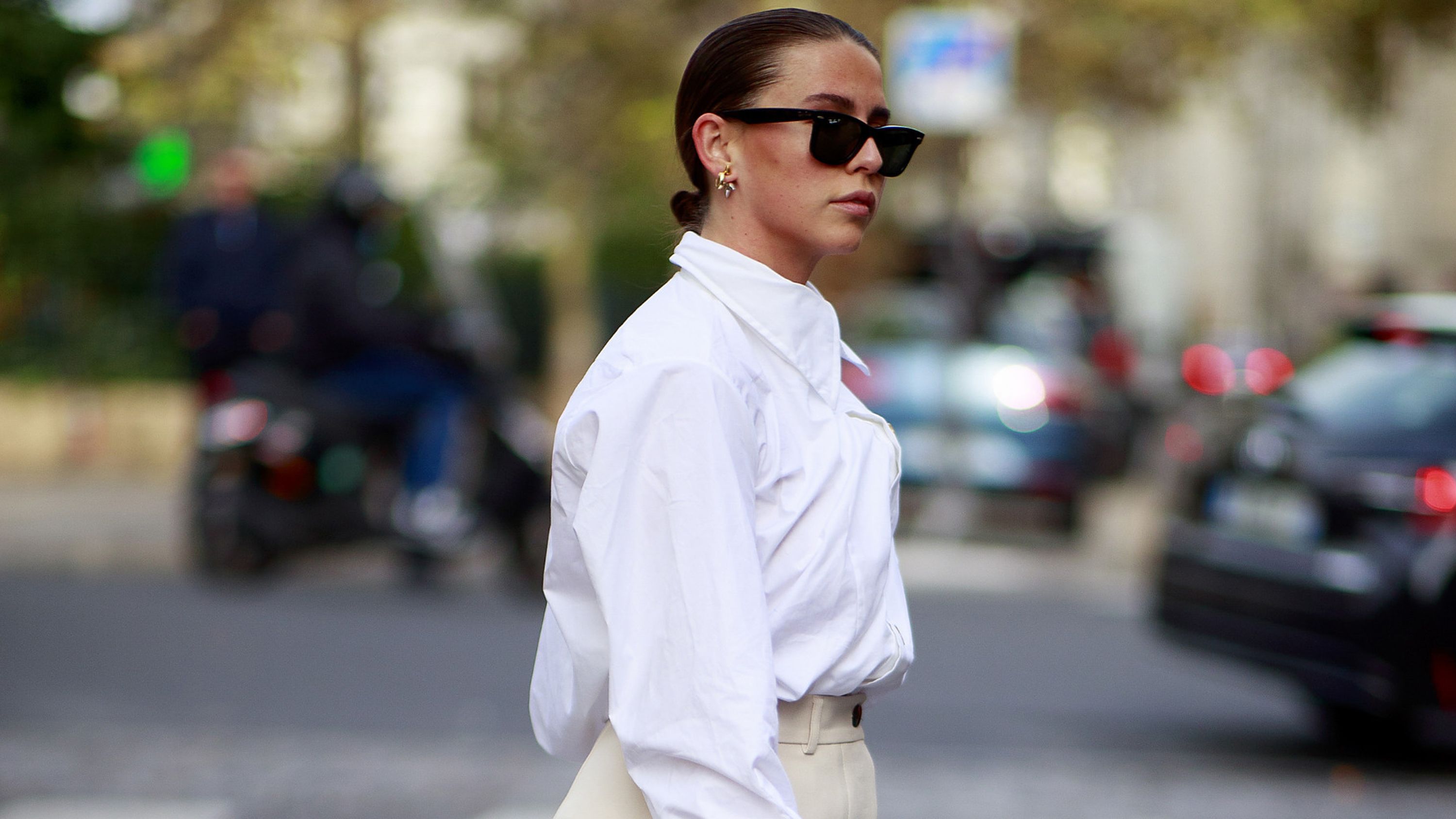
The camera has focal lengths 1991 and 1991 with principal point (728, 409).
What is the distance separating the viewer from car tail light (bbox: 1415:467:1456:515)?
250 inches

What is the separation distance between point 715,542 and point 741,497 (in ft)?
0.18

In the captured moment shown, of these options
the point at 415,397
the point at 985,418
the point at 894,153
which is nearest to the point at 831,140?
the point at 894,153

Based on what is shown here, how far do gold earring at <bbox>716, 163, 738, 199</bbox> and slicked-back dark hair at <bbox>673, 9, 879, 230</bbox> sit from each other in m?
0.06

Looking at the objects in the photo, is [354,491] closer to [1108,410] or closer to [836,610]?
[836,610]

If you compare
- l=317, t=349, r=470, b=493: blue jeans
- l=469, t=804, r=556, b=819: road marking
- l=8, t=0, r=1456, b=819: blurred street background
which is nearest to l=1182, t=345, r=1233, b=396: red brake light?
l=8, t=0, r=1456, b=819: blurred street background

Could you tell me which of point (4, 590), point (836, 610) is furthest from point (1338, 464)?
point (4, 590)

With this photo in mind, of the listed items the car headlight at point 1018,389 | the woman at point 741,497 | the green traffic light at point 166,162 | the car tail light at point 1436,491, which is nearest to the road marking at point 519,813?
the car tail light at point 1436,491

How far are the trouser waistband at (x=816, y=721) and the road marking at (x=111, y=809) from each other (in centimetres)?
387

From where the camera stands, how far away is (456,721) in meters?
7.10

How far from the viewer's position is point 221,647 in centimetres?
836

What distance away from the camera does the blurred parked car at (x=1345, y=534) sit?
6.30m

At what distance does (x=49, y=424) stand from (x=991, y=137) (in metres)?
8.62

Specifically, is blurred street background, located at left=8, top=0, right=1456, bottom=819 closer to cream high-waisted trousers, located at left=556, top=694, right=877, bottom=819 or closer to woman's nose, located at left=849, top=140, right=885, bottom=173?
woman's nose, located at left=849, top=140, right=885, bottom=173

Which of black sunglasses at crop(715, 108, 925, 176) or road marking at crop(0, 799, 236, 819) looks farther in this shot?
road marking at crop(0, 799, 236, 819)
